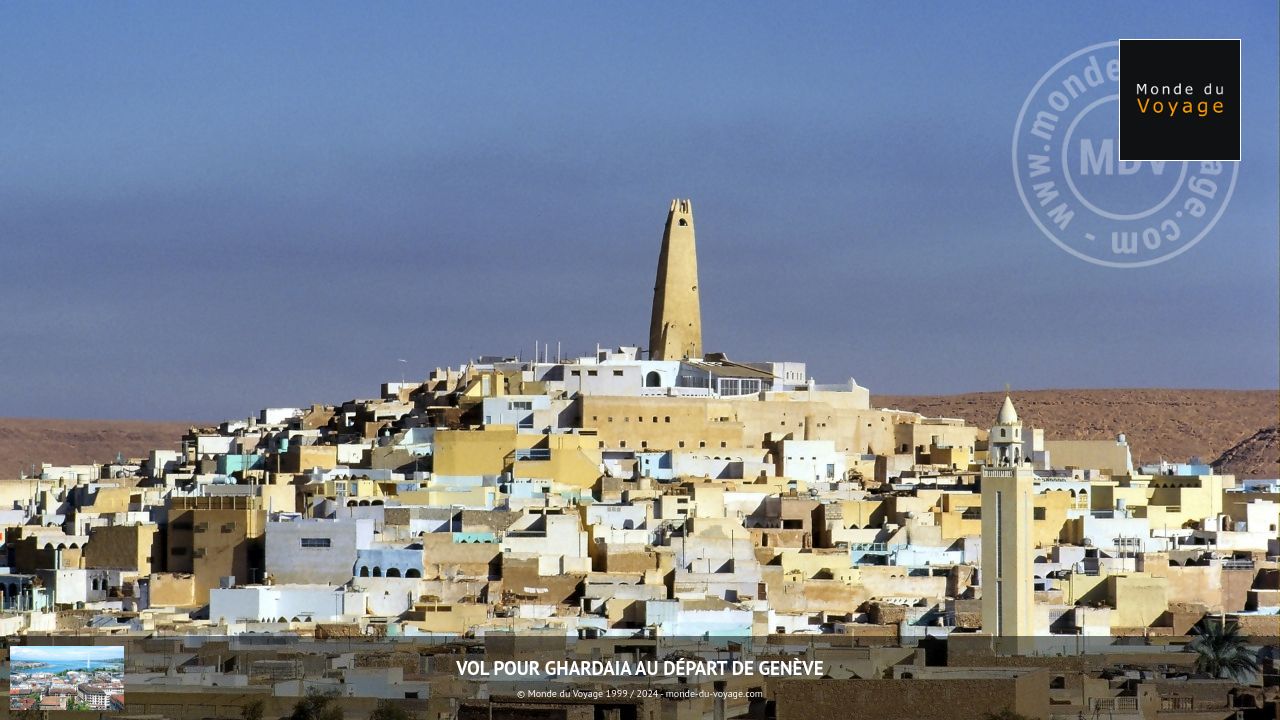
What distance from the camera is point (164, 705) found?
1278 inches

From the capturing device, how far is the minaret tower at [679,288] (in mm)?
66312

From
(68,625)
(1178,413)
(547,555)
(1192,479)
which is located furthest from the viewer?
(1178,413)

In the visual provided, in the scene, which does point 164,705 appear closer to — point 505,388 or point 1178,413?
point 505,388

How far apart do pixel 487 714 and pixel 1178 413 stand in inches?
3498

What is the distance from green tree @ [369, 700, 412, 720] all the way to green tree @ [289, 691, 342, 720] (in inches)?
15.1

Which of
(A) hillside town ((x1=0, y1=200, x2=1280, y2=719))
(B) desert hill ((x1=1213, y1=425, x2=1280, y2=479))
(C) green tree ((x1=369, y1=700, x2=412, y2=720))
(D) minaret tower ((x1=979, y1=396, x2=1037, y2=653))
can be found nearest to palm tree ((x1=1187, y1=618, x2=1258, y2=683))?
(A) hillside town ((x1=0, y1=200, x2=1280, y2=719))

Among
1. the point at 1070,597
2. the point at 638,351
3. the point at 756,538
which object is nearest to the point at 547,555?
the point at 756,538

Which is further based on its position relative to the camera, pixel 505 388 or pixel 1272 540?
pixel 505 388

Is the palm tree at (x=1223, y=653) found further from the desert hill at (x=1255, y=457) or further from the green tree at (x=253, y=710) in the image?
the desert hill at (x=1255, y=457)

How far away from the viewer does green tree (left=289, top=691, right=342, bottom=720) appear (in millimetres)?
31969

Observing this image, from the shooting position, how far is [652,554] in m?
45.7

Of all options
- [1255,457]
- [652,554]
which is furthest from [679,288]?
[1255,457]

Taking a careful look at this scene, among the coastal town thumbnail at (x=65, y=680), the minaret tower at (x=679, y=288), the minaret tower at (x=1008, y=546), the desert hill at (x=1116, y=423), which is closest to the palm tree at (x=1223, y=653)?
the minaret tower at (x=1008, y=546)

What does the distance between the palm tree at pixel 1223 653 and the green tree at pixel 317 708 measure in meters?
11.3
